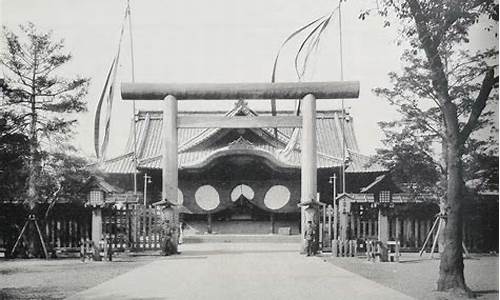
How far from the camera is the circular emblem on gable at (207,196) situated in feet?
88.7

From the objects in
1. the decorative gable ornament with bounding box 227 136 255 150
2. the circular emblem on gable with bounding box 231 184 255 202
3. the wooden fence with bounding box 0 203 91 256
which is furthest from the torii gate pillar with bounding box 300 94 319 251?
the circular emblem on gable with bounding box 231 184 255 202

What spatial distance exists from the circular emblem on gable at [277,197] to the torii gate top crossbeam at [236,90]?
31.9 ft

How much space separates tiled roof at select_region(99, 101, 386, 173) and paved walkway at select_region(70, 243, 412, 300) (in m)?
10.9

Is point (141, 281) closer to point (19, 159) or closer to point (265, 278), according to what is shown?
point (265, 278)

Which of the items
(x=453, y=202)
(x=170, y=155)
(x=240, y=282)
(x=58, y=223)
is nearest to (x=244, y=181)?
(x=170, y=155)

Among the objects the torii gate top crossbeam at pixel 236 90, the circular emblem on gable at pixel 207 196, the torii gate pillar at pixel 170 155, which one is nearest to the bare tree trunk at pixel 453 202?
the torii gate top crossbeam at pixel 236 90

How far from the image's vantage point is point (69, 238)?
17.9 metres

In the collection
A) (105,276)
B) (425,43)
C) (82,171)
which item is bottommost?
(105,276)

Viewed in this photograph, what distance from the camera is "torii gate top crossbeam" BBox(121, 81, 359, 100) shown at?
17.4m

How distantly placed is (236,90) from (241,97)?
29cm

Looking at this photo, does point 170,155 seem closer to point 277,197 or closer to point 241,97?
point 241,97

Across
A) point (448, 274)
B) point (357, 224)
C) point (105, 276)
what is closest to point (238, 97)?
point (357, 224)

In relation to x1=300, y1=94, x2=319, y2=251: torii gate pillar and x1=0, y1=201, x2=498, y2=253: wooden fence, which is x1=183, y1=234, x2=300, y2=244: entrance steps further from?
x1=300, y1=94, x2=319, y2=251: torii gate pillar

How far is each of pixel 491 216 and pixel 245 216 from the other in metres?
11.4
